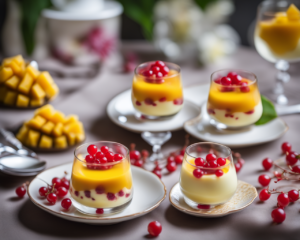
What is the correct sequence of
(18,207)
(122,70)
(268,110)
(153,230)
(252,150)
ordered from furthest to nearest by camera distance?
(122,70) → (268,110) → (252,150) → (18,207) → (153,230)

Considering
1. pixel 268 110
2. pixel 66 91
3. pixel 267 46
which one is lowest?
pixel 66 91

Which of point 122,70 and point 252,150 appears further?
point 122,70

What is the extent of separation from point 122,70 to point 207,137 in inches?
33.6

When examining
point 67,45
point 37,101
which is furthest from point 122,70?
point 37,101

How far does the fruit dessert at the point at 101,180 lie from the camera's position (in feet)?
2.94

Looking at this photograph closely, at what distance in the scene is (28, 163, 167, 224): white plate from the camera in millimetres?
901

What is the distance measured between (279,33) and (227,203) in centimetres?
84

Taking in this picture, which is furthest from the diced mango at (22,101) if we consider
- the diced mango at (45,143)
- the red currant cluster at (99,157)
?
the red currant cluster at (99,157)

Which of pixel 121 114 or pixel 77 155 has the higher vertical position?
pixel 77 155

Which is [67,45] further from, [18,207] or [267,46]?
[18,207]

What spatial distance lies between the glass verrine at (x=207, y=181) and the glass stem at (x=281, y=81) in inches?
32.3

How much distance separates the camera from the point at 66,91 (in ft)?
5.87

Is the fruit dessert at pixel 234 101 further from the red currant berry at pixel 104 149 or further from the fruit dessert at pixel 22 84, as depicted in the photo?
the fruit dessert at pixel 22 84

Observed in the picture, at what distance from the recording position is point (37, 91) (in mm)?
1522
